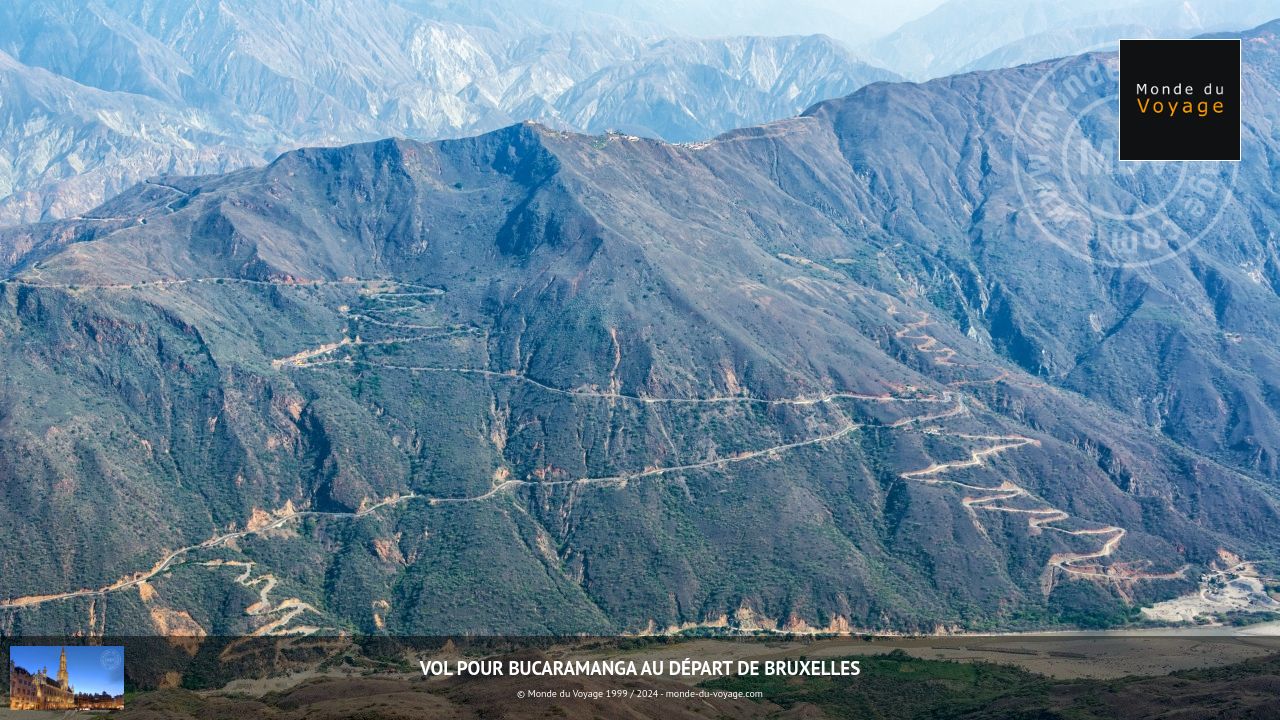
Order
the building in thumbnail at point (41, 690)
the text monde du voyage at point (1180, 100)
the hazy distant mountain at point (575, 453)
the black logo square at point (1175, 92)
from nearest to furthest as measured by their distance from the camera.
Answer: the building in thumbnail at point (41, 690), the hazy distant mountain at point (575, 453), the black logo square at point (1175, 92), the text monde du voyage at point (1180, 100)

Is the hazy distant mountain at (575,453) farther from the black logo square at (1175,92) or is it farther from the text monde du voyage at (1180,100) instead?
the text monde du voyage at (1180,100)

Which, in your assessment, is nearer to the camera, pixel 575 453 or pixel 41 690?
pixel 41 690

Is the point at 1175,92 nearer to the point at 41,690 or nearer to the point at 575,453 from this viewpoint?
the point at 575,453

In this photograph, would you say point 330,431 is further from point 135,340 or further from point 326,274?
point 326,274

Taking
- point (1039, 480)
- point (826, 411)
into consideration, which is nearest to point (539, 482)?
point (826, 411)

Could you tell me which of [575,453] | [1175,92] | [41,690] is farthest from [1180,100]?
[41,690]

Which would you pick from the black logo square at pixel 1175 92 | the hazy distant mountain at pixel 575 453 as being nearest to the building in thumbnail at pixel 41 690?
the hazy distant mountain at pixel 575 453
